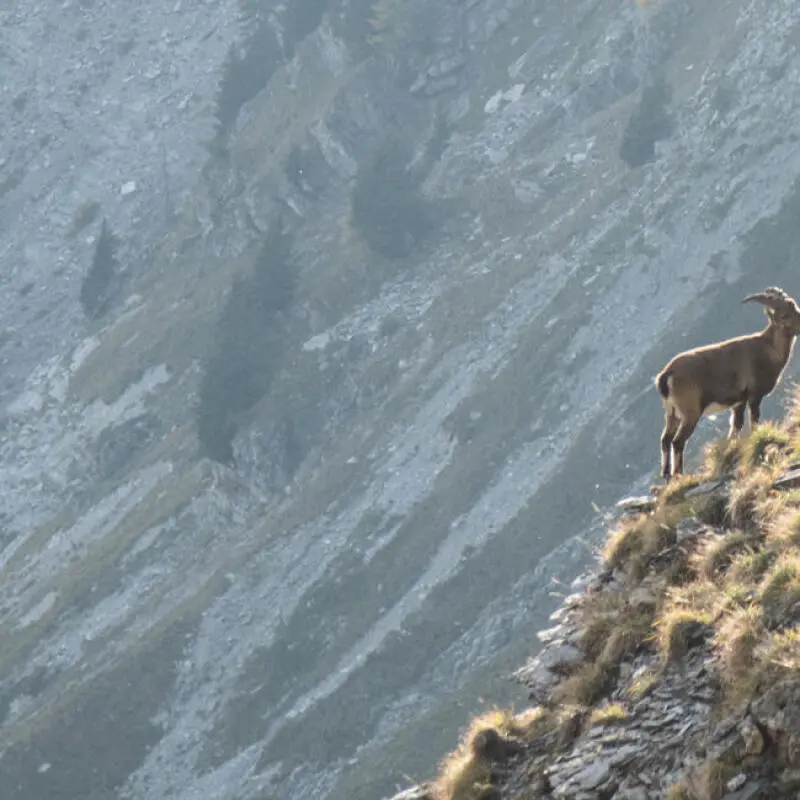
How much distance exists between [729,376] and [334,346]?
6284cm

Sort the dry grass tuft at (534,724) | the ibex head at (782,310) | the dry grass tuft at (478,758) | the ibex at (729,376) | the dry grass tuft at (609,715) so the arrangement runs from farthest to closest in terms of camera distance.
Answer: the ibex head at (782,310)
the ibex at (729,376)
the dry grass tuft at (534,724)
the dry grass tuft at (478,758)
the dry grass tuft at (609,715)

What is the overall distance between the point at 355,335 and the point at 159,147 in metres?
28.6

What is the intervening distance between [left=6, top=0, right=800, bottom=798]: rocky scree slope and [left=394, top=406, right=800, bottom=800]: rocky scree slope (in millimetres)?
35678

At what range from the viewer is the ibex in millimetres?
13789

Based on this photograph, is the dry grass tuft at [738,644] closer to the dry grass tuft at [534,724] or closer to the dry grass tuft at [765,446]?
the dry grass tuft at [534,724]

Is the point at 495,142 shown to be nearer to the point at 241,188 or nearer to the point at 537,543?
the point at 241,188

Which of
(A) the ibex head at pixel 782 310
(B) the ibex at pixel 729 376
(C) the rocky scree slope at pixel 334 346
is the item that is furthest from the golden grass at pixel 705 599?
(C) the rocky scree slope at pixel 334 346

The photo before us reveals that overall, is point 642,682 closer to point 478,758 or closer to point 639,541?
point 478,758

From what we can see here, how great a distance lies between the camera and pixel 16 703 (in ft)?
197

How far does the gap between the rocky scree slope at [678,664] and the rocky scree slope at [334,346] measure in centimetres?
3568

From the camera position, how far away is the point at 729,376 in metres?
13.8

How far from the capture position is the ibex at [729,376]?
13.8 meters

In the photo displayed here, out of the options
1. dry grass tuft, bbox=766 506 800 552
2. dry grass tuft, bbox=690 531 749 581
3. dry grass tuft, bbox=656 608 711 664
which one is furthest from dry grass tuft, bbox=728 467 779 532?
dry grass tuft, bbox=656 608 711 664

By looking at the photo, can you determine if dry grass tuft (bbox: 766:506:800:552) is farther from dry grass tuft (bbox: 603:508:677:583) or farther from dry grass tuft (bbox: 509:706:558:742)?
dry grass tuft (bbox: 509:706:558:742)
